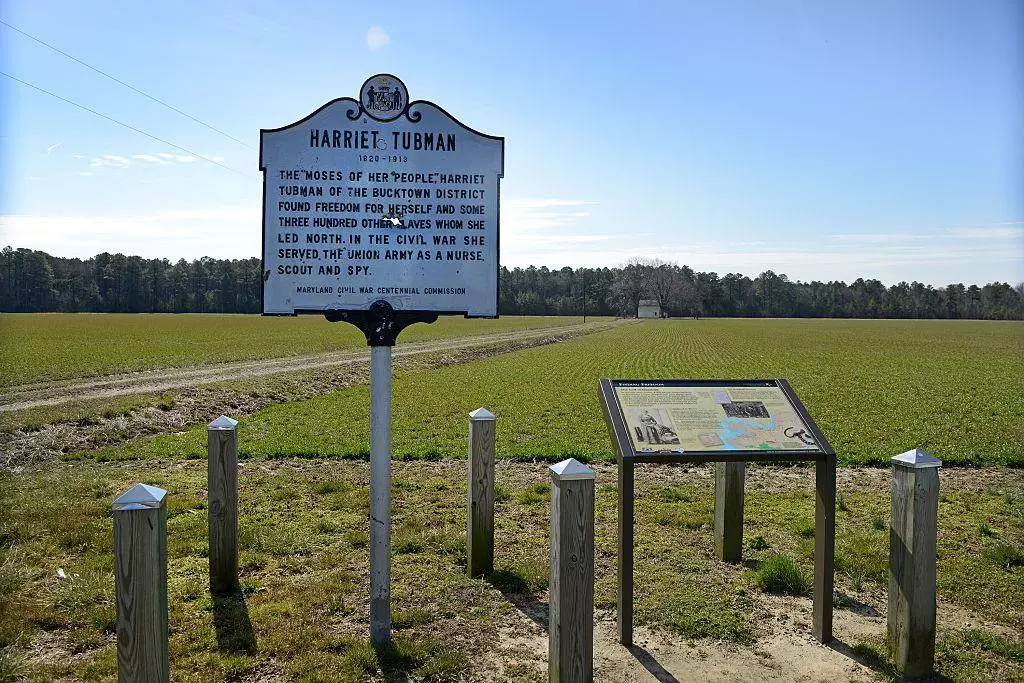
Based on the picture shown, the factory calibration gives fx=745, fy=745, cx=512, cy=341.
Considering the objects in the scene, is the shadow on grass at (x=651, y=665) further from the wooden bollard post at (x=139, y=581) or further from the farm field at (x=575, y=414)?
the farm field at (x=575, y=414)

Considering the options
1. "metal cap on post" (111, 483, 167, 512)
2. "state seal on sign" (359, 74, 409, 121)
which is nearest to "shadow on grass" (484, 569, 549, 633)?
"metal cap on post" (111, 483, 167, 512)

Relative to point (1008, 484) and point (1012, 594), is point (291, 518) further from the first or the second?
point (1008, 484)

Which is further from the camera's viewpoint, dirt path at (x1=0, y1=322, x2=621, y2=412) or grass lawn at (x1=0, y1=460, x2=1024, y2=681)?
dirt path at (x1=0, y1=322, x2=621, y2=412)

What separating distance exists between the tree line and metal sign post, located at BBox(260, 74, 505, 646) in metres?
118

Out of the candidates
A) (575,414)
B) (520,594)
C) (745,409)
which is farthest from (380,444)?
(575,414)

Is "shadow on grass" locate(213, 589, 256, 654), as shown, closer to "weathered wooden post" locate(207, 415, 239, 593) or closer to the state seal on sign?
"weathered wooden post" locate(207, 415, 239, 593)

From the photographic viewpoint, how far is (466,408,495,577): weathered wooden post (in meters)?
5.70

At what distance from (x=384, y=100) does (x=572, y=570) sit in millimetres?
3002

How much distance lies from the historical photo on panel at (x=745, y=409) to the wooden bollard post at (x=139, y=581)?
142 inches

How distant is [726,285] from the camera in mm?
170500

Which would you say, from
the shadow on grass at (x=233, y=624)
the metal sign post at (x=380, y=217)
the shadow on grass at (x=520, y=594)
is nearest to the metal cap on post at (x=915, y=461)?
the shadow on grass at (x=520, y=594)

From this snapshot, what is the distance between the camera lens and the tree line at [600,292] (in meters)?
118

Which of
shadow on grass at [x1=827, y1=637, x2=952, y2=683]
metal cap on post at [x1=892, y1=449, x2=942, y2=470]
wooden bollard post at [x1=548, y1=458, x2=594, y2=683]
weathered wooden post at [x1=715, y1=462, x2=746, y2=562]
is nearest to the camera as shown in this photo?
wooden bollard post at [x1=548, y1=458, x2=594, y2=683]

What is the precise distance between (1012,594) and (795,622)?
1856 mm
